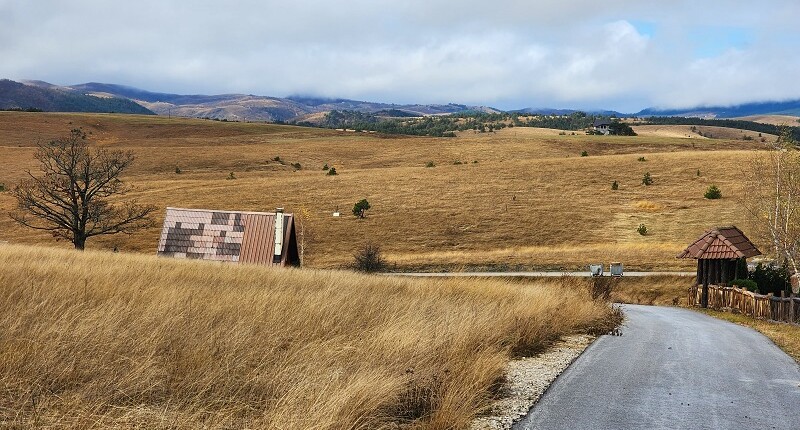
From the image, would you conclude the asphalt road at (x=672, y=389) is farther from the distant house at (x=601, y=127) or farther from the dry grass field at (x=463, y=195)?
the distant house at (x=601, y=127)

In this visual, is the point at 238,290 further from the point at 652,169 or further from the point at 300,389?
the point at 652,169

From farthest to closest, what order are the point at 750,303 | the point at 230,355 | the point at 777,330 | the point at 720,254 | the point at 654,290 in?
1. the point at 654,290
2. the point at 720,254
3. the point at 750,303
4. the point at 777,330
5. the point at 230,355

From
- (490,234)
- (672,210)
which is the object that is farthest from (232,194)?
(672,210)

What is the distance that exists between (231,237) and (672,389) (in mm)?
28949

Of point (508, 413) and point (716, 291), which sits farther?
point (716, 291)

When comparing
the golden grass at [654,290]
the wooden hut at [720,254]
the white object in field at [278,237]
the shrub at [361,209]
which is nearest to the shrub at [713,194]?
the golden grass at [654,290]

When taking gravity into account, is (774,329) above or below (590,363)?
below

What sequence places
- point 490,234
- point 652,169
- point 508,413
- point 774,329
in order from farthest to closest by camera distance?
point 652,169, point 490,234, point 774,329, point 508,413

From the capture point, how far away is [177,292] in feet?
32.5

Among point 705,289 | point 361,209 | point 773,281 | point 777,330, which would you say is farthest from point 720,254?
point 361,209

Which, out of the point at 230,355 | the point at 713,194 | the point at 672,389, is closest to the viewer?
the point at 230,355

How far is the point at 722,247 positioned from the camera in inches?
1166

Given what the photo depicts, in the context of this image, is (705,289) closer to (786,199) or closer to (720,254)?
(720,254)

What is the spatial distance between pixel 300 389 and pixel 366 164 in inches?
3334
